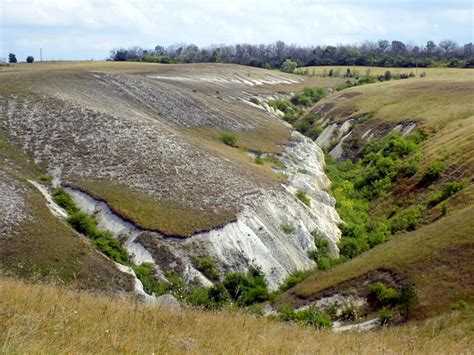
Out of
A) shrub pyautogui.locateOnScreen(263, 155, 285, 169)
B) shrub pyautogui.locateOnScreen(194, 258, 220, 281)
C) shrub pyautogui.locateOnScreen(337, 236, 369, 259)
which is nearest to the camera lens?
shrub pyautogui.locateOnScreen(194, 258, 220, 281)

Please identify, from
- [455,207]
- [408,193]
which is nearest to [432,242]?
[455,207]

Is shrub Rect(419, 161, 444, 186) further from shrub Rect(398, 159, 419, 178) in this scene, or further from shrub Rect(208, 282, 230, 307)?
shrub Rect(208, 282, 230, 307)

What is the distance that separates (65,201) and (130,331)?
2889 cm

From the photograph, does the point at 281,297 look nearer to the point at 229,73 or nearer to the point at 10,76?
the point at 10,76

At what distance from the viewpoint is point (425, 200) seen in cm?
4894

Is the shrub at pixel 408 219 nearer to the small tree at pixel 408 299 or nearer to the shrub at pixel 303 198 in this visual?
the shrub at pixel 303 198

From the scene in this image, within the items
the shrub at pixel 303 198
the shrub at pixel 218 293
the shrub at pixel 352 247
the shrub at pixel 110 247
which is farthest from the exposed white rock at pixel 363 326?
the shrub at pixel 303 198

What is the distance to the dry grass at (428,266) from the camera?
84.8 ft

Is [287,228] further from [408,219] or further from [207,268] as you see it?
[408,219]

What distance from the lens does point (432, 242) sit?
1238 inches

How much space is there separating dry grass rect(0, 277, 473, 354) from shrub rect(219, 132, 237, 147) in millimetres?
45757

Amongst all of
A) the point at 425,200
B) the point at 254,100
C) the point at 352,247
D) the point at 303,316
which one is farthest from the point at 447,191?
the point at 254,100

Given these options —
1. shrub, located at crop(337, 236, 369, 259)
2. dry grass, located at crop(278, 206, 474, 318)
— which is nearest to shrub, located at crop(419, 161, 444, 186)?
shrub, located at crop(337, 236, 369, 259)

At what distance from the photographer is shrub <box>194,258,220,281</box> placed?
3372 centimetres
